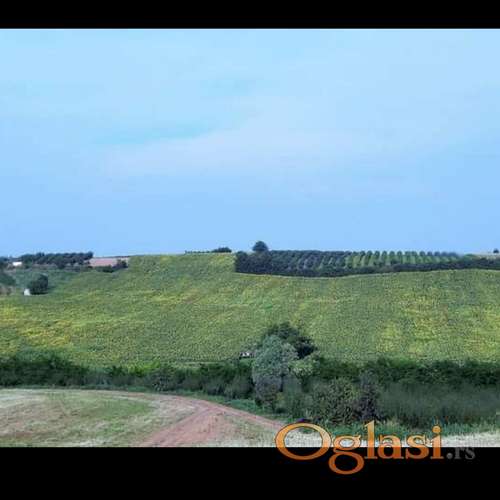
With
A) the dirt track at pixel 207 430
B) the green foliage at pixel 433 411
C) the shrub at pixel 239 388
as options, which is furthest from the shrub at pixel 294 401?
the green foliage at pixel 433 411

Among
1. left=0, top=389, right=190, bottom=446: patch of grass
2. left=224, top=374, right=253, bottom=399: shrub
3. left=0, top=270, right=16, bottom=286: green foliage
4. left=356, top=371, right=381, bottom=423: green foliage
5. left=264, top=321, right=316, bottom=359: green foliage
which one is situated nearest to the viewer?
left=0, top=389, right=190, bottom=446: patch of grass

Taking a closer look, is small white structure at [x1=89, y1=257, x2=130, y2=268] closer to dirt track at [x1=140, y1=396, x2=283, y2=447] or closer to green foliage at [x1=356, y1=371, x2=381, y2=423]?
dirt track at [x1=140, y1=396, x2=283, y2=447]

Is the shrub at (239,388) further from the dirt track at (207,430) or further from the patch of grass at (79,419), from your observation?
the dirt track at (207,430)

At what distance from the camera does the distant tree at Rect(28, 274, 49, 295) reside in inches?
1961

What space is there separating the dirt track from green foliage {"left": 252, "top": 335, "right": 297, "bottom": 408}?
5.91 ft

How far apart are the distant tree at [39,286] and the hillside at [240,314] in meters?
0.90

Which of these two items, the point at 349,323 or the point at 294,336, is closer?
the point at 294,336

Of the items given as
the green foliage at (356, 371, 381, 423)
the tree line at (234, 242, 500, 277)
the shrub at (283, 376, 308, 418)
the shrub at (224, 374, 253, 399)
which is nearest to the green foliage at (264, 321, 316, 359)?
the shrub at (224, 374, 253, 399)

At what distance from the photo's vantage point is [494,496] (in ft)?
6.30

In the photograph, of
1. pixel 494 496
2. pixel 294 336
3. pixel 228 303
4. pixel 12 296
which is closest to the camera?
pixel 494 496
